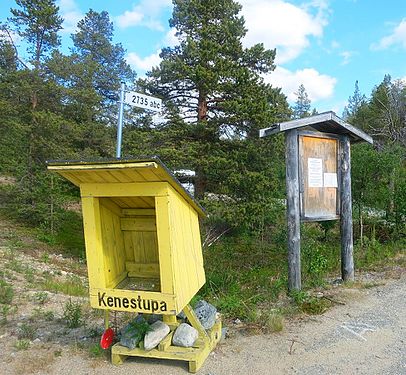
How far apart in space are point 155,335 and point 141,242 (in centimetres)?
91

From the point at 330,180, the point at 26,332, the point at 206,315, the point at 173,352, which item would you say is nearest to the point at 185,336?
the point at 173,352

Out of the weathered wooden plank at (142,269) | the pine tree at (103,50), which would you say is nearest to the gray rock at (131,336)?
the weathered wooden plank at (142,269)

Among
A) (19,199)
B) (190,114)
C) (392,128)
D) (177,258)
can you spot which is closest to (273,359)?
(177,258)

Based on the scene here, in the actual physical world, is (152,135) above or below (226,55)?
below

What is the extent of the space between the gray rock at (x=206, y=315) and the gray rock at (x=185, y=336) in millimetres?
232

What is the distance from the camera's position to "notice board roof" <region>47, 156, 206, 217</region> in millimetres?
2908

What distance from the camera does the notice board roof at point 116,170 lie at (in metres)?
2.91

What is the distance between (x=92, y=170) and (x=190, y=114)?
36.5ft

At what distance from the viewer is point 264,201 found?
13.2 m

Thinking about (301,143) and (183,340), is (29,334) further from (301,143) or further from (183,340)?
(301,143)

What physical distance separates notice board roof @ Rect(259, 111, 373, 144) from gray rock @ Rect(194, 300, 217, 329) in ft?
8.76

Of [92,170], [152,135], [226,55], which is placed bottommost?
[92,170]

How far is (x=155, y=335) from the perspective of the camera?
3457 millimetres

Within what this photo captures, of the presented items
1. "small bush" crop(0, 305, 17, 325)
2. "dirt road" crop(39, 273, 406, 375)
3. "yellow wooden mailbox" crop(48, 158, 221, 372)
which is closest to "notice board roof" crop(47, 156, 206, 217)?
"yellow wooden mailbox" crop(48, 158, 221, 372)
